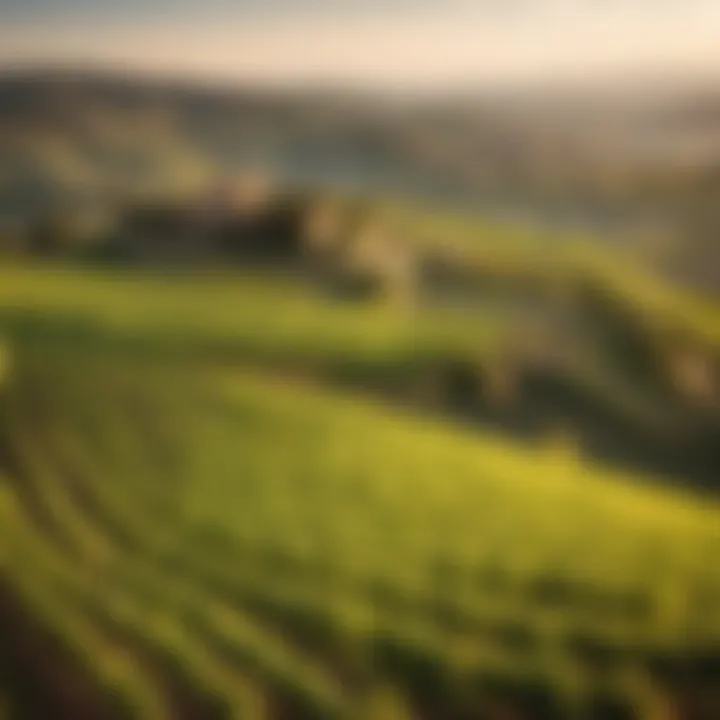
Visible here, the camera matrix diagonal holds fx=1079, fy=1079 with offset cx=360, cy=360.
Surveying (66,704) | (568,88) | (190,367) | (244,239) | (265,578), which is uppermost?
(568,88)

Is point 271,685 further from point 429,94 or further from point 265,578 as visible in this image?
point 429,94

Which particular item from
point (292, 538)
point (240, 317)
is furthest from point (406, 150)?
point (292, 538)

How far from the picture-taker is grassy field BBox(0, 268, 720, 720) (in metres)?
0.96

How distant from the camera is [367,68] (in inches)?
42.1

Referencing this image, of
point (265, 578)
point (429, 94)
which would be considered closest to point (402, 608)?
point (265, 578)

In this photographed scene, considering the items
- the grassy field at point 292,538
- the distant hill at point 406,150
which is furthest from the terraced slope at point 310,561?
the distant hill at point 406,150

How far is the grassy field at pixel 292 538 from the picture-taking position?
3.15 feet

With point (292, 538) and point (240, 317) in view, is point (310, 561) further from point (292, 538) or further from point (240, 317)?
point (240, 317)

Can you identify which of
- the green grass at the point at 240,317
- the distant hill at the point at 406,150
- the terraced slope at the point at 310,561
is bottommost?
the terraced slope at the point at 310,561

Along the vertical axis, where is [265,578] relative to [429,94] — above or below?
below

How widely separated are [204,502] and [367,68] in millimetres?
453

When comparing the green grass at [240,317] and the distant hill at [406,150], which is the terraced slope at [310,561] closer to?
the green grass at [240,317]

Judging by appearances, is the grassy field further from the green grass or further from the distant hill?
the distant hill

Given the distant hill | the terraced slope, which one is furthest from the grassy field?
the distant hill
